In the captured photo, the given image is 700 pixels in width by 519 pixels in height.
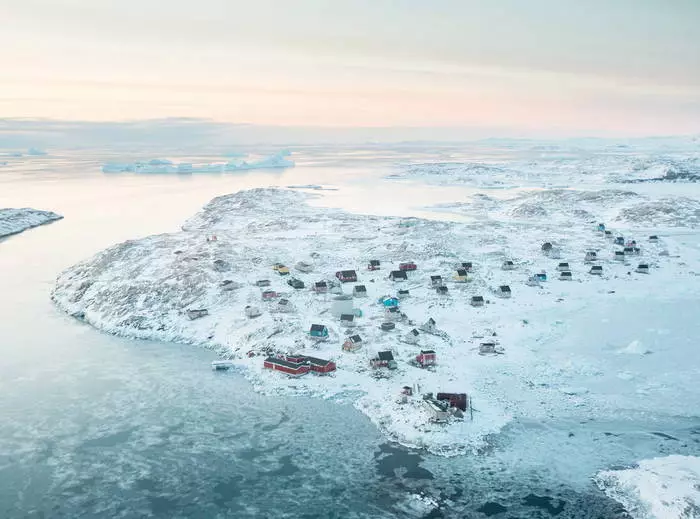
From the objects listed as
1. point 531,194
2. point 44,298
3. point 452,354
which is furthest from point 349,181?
point 452,354

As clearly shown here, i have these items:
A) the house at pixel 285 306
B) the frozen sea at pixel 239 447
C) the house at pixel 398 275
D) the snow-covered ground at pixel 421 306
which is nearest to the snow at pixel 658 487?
the frozen sea at pixel 239 447

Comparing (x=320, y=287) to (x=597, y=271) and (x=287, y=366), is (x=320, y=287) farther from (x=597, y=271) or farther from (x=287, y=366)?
(x=597, y=271)

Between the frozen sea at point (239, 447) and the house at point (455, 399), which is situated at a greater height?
the house at point (455, 399)

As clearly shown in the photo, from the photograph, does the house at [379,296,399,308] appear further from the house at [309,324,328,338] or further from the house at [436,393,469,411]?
the house at [436,393,469,411]

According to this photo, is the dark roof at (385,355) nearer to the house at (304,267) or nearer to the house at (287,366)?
the house at (287,366)

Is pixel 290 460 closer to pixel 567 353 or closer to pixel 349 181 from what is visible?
pixel 567 353
